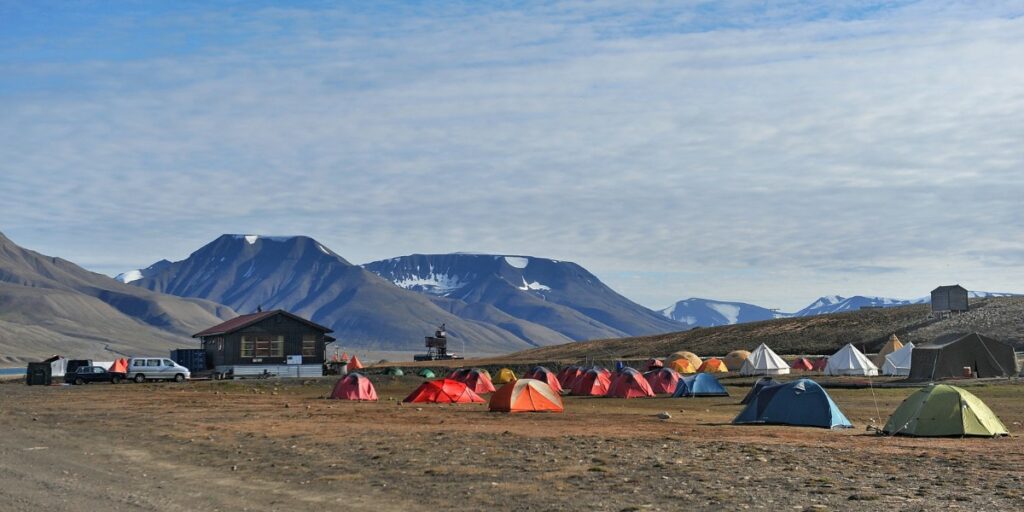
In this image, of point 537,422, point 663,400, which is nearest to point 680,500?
point 537,422

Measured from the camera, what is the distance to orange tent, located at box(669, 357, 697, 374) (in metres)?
74.4

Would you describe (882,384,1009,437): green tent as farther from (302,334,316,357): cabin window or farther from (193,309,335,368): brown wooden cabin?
(302,334,316,357): cabin window

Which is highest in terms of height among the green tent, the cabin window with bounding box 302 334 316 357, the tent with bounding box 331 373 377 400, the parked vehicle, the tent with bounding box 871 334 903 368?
the cabin window with bounding box 302 334 316 357

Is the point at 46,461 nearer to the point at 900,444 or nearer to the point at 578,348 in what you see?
the point at 900,444

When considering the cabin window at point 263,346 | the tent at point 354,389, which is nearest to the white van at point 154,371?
the cabin window at point 263,346

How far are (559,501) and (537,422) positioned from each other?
52.7 feet

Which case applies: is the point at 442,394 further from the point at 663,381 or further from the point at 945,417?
the point at 945,417

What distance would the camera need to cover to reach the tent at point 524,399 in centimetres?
3647

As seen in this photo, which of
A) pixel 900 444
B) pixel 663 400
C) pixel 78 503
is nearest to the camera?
pixel 78 503

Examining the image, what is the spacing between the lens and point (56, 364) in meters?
77.2

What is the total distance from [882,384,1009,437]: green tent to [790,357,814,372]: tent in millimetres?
52489

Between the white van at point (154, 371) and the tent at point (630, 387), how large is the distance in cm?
3053

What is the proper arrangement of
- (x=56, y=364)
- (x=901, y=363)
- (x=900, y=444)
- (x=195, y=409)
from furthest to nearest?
1. (x=56, y=364)
2. (x=901, y=363)
3. (x=195, y=409)
4. (x=900, y=444)

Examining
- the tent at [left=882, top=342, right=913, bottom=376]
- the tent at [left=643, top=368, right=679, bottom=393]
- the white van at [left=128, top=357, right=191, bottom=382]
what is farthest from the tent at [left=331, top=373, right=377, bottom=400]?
the tent at [left=882, top=342, right=913, bottom=376]
